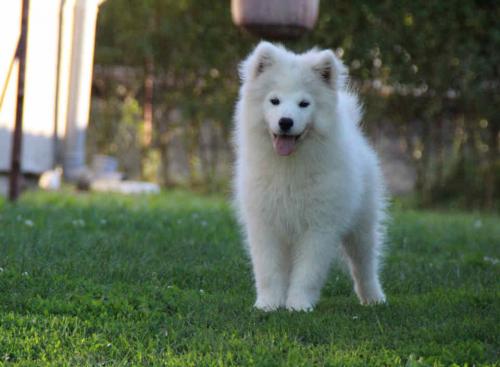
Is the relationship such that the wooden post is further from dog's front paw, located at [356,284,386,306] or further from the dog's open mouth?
the dog's open mouth

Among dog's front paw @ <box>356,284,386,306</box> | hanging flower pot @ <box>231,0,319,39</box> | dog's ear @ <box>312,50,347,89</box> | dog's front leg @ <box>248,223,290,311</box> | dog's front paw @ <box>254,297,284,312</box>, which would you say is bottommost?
dog's front paw @ <box>356,284,386,306</box>

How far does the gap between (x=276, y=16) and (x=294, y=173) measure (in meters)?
4.81

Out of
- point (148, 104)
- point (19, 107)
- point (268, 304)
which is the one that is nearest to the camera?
point (268, 304)

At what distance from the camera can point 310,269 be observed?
185 inches

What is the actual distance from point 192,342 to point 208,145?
9465 mm

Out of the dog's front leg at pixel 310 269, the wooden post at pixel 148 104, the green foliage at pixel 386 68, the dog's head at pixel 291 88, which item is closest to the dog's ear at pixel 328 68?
the dog's head at pixel 291 88

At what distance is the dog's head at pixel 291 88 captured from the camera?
4.77 meters

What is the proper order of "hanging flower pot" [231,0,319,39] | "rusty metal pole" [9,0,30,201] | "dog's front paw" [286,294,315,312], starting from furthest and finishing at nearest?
"hanging flower pot" [231,0,319,39], "rusty metal pole" [9,0,30,201], "dog's front paw" [286,294,315,312]

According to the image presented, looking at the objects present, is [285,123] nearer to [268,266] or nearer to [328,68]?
[328,68]

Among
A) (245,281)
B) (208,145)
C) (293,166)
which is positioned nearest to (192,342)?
(293,166)

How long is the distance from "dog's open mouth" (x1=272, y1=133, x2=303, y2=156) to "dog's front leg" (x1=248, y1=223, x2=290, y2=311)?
38 centimetres

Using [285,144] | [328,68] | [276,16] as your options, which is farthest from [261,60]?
[276,16]

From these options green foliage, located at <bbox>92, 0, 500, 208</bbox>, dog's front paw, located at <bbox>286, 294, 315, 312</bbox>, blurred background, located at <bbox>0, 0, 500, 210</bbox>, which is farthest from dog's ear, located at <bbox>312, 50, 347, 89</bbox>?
green foliage, located at <bbox>92, 0, 500, 208</bbox>

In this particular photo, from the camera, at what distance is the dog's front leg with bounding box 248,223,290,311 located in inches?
188
